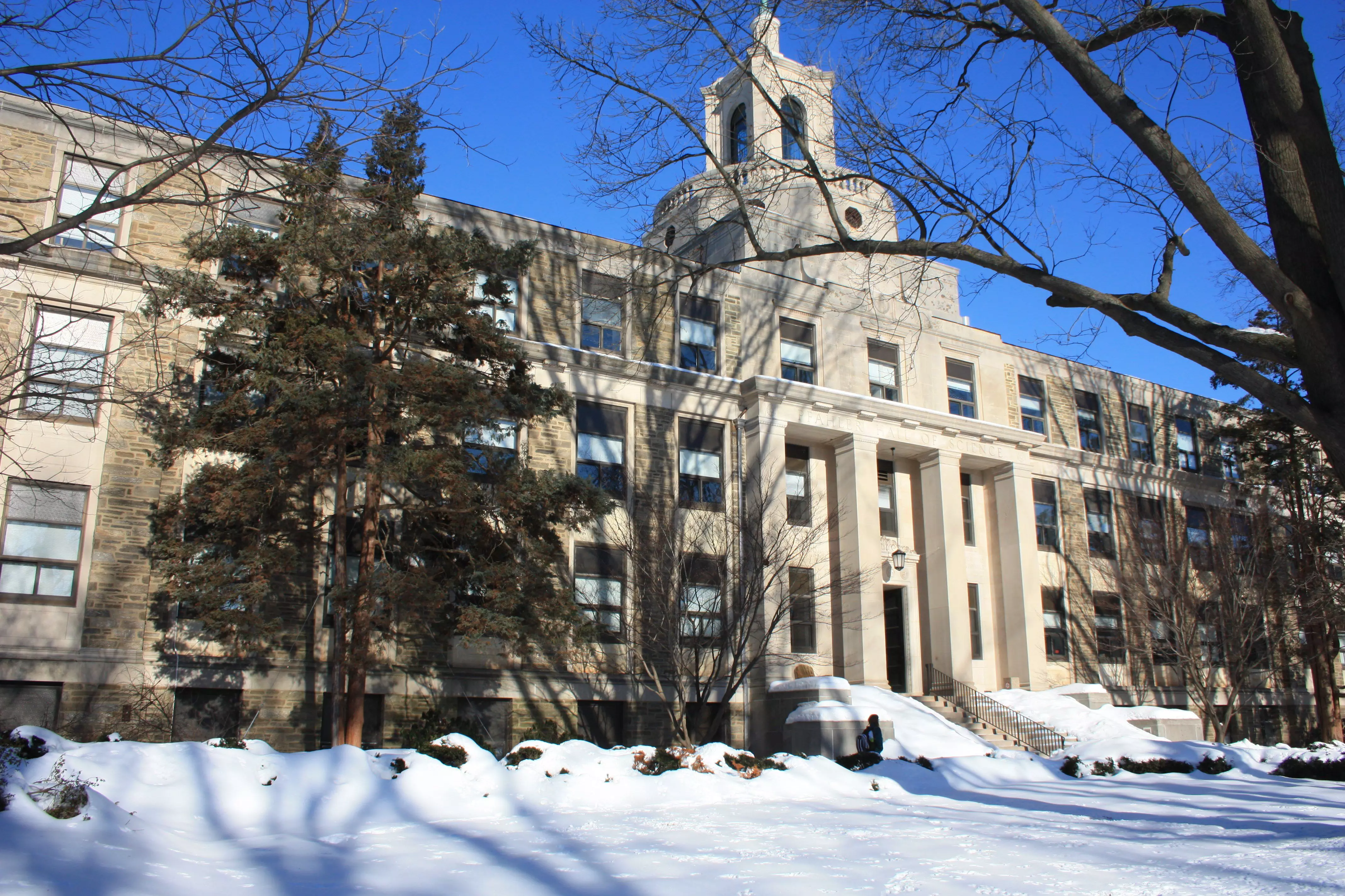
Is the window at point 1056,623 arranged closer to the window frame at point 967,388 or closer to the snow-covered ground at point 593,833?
the window frame at point 967,388

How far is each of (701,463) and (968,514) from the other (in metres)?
9.62

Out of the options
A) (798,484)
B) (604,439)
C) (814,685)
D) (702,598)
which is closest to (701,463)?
(604,439)

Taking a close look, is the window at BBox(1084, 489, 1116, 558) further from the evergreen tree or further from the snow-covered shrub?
the snow-covered shrub

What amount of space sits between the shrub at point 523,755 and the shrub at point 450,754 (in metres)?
0.06

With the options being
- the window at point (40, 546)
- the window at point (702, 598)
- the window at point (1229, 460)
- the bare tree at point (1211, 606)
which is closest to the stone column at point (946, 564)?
the bare tree at point (1211, 606)

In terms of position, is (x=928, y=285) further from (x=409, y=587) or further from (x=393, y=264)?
(x=409, y=587)

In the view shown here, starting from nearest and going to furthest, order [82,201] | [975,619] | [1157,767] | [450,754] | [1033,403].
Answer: [450,754] < [82,201] < [1157,767] < [975,619] < [1033,403]

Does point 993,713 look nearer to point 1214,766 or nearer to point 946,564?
point 946,564

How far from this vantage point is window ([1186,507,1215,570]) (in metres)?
34.1

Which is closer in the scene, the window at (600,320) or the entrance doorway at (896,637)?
the window at (600,320)

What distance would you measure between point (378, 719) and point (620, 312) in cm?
1163

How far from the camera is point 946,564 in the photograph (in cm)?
2978

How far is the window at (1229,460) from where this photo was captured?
39688 mm

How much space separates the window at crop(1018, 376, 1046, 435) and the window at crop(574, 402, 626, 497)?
15163 mm
